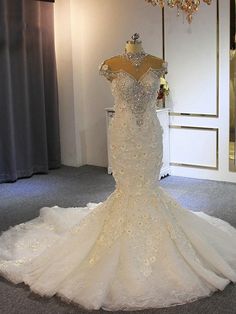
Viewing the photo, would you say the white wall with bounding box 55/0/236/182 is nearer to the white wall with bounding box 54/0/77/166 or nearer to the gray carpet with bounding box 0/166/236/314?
the white wall with bounding box 54/0/77/166

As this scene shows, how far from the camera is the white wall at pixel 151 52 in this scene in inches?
208

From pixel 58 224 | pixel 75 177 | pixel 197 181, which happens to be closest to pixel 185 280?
pixel 58 224

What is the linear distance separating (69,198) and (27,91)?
5.10 feet

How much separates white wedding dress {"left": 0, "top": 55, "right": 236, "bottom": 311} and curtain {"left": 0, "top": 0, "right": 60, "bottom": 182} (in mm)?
2453

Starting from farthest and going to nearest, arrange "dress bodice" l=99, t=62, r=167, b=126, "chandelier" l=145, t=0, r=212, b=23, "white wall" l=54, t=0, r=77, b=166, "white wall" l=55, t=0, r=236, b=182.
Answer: "white wall" l=54, t=0, r=77, b=166 → "white wall" l=55, t=0, r=236, b=182 → "chandelier" l=145, t=0, r=212, b=23 → "dress bodice" l=99, t=62, r=167, b=126

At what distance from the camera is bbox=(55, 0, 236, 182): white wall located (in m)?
5.29

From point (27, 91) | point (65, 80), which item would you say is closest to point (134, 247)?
point (27, 91)

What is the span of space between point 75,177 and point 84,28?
74.1 inches

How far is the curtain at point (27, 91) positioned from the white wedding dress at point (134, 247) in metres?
2.45

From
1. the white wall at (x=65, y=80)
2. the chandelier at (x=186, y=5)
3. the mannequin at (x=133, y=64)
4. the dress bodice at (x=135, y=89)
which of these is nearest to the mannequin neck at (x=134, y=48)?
the mannequin at (x=133, y=64)

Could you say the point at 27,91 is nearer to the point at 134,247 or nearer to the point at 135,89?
the point at 135,89

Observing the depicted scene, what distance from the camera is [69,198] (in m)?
4.94

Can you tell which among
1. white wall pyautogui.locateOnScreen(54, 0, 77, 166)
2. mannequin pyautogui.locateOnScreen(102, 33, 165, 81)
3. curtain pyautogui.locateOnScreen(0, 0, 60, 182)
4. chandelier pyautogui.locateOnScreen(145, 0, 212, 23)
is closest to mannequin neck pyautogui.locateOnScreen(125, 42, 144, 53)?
mannequin pyautogui.locateOnScreen(102, 33, 165, 81)

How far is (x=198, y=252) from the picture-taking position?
9.90 ft
